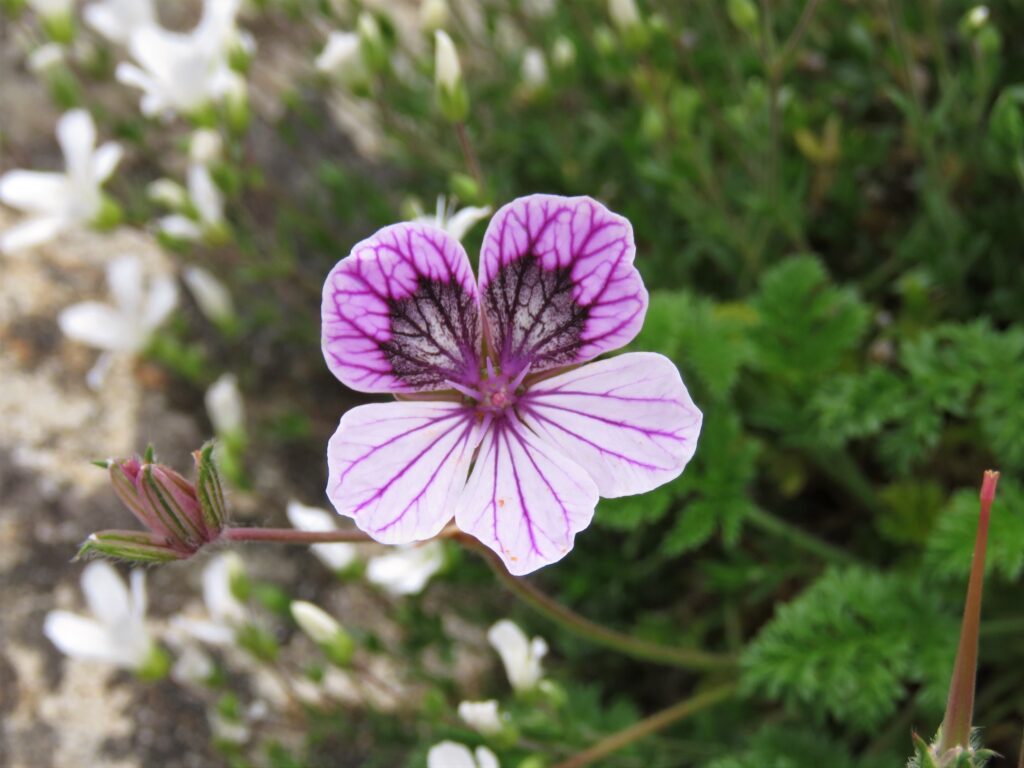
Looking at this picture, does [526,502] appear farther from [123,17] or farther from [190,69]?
[123,17]

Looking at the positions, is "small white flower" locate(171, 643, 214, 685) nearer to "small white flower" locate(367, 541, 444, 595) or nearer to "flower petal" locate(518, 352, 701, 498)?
"small white flower" locate(367, 541, 444, 595)

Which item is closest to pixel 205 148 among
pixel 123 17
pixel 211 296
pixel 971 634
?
pixel 211 296

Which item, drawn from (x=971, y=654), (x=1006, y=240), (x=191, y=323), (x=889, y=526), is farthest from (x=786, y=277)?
(x=191, y=323)

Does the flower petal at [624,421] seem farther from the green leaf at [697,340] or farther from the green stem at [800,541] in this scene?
the green stem at [800,541]

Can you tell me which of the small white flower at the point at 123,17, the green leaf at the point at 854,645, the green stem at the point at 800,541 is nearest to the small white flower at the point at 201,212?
the small white flower at the point at 123,17

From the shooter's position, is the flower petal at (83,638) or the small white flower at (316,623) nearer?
the small white flower at (316,623)

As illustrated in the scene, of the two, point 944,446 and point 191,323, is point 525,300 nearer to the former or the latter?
point 944,446
